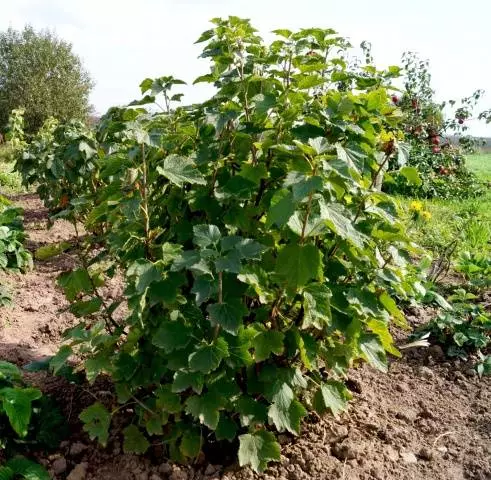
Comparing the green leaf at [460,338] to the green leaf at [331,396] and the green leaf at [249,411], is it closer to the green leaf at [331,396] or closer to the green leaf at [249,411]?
the green leaf at [331,396]

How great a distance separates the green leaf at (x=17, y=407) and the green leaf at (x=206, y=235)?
0.97 meters

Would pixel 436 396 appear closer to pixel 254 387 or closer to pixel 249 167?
pixel 254 387

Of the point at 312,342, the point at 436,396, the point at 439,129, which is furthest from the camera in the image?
the point at 439,129

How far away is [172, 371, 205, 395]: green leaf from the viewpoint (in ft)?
5.65

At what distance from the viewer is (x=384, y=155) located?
1987mm

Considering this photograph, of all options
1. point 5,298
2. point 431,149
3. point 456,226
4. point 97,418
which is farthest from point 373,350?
point 431,149

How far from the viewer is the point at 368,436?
7.94 ft

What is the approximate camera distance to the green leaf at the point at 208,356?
166 centimetres

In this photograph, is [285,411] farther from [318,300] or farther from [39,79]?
[39,79]

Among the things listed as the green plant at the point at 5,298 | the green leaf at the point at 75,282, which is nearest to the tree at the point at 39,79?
the green plant at the point at 5,298

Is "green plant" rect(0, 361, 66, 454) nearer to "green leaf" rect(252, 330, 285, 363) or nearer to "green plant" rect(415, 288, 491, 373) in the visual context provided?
"green leaf" rect(252, 330, 285, 363)

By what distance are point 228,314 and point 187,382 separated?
270 millimetres

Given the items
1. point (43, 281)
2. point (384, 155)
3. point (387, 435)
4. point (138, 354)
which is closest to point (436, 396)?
point (387, 435)

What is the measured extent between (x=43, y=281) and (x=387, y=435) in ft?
9.86
